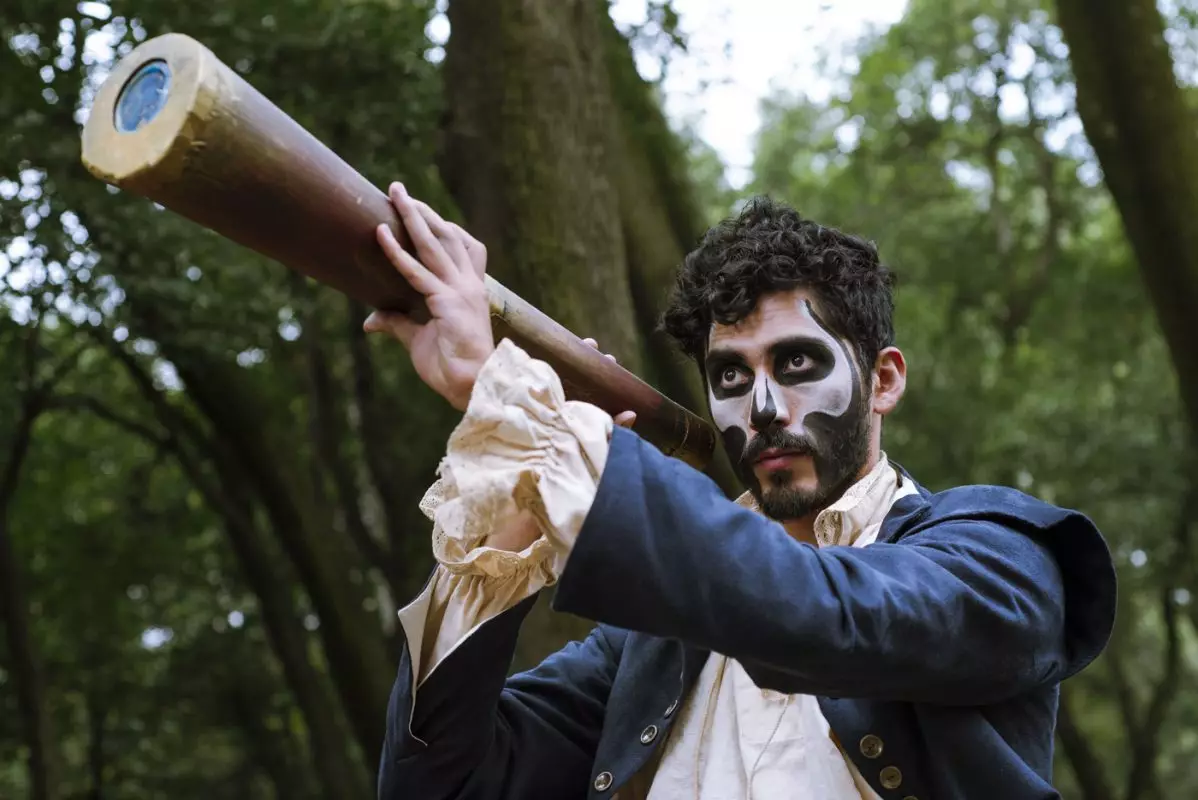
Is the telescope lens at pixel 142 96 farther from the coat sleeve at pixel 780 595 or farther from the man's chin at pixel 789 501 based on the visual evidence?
the man's chin at pixel 789 501

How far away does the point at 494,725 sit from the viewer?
9.94ft

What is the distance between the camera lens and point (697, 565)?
2.13 m

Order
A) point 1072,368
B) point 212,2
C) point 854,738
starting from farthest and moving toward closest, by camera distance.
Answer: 1. point 1072,368
2. point 212,2
3. point 854,738

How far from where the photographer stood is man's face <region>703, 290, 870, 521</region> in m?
3.09

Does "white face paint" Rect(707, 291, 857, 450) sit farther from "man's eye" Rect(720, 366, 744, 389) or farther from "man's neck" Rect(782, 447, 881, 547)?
"man's neck" Rect(782, 447, 881, 547)

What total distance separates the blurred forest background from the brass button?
10.1ft

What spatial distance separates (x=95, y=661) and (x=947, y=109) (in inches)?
428

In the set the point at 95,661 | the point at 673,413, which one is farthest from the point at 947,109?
the point at 673,413

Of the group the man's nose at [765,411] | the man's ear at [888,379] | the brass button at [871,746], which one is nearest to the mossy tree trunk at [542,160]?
the man's ear at [888,379]

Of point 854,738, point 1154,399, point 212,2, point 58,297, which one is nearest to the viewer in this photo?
point 854,738

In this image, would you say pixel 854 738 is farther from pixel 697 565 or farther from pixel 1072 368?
pixel 1072 368

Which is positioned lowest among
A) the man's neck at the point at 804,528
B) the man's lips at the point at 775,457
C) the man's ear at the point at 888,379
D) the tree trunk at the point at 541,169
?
the man's neck at the point at 804,528

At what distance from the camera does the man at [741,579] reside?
2164 millimetres

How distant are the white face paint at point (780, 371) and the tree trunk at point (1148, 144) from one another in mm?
4910
